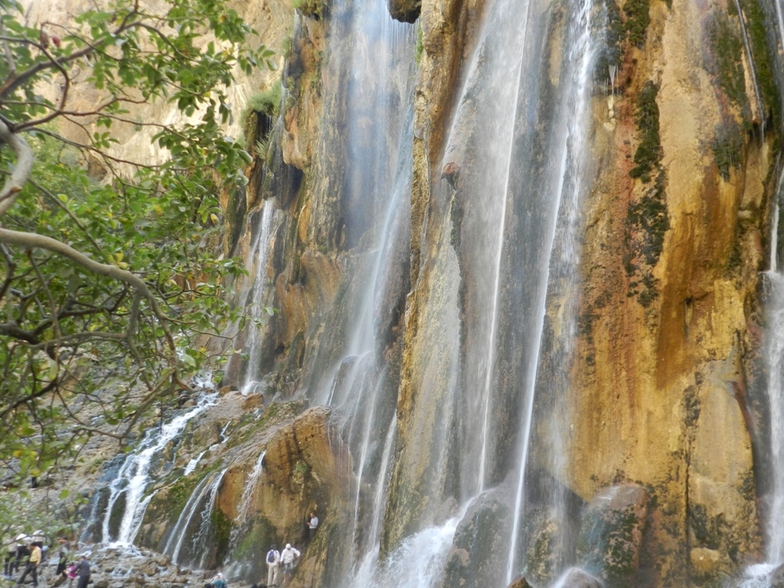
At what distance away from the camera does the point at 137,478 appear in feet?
62.6

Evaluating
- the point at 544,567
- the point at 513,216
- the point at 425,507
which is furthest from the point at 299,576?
the point at 513,216

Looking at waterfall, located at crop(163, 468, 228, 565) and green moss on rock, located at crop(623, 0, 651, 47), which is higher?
green moss on rock, located at crop(623, 0, 651, 47)

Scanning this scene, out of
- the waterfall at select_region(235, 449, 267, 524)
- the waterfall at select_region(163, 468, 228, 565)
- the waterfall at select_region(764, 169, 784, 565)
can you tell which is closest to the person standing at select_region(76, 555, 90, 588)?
the waterfall at select_region(163, 468, 228, 565)

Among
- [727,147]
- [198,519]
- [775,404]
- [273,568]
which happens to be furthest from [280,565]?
[727,147]

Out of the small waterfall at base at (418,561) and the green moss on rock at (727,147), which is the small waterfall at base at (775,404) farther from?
the small waterfall at base at (418,561)

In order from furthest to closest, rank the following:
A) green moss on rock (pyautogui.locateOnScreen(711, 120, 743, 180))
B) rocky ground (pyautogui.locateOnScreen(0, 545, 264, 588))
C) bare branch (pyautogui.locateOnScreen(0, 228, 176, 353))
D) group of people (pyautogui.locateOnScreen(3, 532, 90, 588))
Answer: rocky ground (pyautogui.locateOnScreen(0, 545, 264, 588))
group of people (pyautogui.locateOnScreen(3, 532, 90, 588))
green moss on rock (pyautogui.locateOnScreen(711, 120, 743, 180))
bare branch (pyautogui.locateOnScreen(0, 228, 176, 353))

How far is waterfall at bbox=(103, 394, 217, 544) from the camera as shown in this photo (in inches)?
677

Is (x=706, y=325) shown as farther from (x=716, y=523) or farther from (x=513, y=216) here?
(x=513, y=216)

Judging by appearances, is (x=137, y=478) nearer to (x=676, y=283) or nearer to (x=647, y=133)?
(x=676, y=283)

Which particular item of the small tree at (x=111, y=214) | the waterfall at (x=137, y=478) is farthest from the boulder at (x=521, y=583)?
the waterfall at (x=137, y=478)

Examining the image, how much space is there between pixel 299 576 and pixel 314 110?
13.5 metres

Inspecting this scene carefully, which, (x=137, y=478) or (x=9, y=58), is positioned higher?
(x=9, y=58)

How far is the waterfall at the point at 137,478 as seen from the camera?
17.2 metres

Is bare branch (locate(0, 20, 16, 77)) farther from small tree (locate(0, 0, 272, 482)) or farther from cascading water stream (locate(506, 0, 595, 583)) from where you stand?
cascading water stream (locate(506, 0, 595, 583))
